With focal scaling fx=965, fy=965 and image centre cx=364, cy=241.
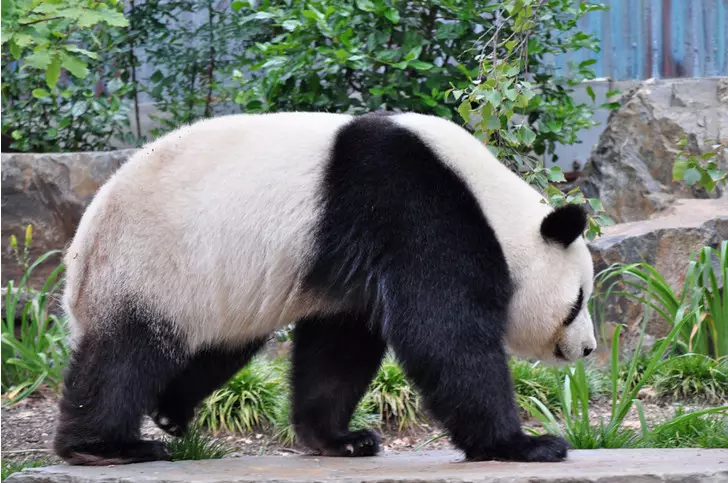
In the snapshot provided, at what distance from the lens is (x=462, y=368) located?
321 cm

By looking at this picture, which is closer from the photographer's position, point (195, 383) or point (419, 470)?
point (419, 470)

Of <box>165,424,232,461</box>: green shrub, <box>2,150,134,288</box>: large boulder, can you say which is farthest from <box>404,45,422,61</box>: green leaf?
<box>165,424,232,461</box>: green shrub

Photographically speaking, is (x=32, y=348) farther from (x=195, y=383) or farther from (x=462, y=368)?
(x=462, y=368)

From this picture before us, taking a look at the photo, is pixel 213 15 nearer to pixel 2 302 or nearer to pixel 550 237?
pixel 2 302

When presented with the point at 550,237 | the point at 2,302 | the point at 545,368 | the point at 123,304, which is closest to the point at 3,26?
the point at 123,304

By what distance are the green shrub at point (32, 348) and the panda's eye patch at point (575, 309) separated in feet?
10.3

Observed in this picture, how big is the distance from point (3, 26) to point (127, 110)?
3.75 metres

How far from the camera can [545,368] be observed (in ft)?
18.0

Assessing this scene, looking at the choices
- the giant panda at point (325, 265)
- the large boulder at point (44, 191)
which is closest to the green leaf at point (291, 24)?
the large boulder at point (44, 191)

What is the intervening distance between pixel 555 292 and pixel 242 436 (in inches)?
88.3

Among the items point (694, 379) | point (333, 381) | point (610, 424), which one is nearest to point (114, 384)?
point (333, 381)

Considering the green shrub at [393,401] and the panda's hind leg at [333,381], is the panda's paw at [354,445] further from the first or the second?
the green shrub at [393,401]

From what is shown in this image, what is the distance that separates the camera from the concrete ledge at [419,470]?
9.35 feet

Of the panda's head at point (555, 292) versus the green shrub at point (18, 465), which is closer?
the panda's head at point (555, 292)
